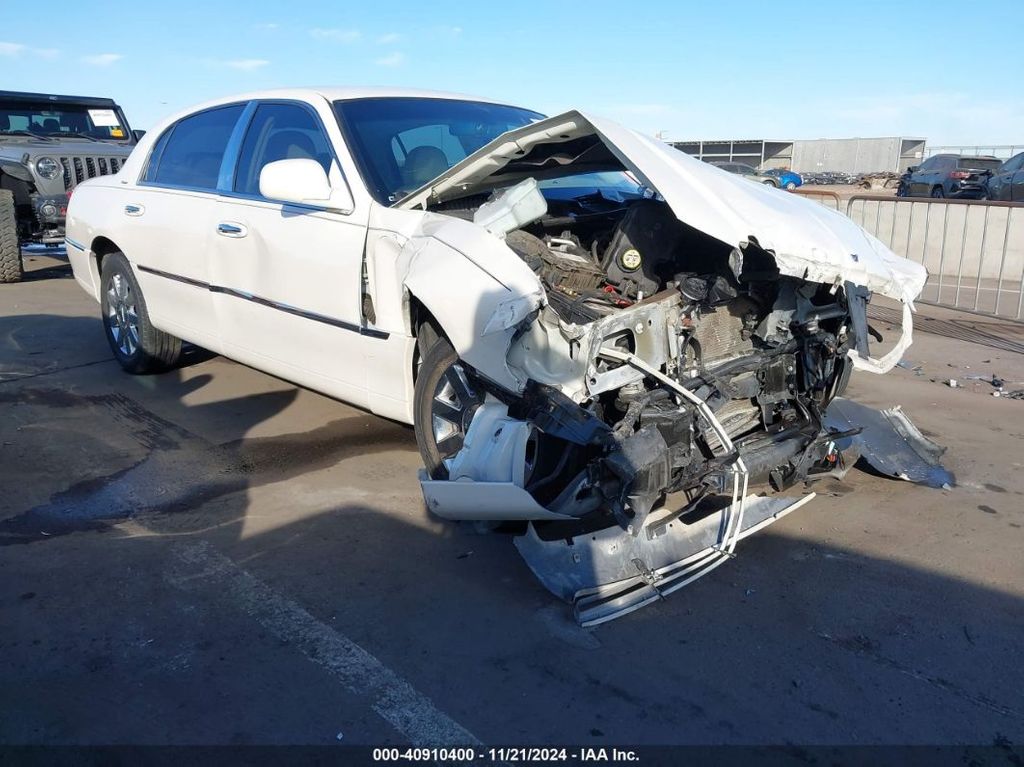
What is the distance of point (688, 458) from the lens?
3297 millimetres

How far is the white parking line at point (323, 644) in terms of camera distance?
2.54m

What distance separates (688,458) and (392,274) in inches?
61.2

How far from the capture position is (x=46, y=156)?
1034 cm

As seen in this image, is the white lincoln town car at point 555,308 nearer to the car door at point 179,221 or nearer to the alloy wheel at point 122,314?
the car door at point 179,221

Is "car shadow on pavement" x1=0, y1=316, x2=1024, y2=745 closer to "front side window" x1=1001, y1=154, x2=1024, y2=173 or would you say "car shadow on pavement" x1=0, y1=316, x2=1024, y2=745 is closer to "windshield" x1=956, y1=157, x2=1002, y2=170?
"front side window" x1=1001, y1=154, x2=1024, y2=173

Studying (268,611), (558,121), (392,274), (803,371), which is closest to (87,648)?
(268,611)

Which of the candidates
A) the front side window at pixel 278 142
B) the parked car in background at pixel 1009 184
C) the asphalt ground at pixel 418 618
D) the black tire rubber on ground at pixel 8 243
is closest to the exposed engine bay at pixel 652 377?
the asphalt ground at pixel 418 618

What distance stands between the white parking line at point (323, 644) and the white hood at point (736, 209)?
1.81m

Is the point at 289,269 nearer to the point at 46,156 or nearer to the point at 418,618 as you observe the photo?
the point at 418,618

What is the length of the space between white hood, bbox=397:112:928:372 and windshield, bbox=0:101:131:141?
9.66m

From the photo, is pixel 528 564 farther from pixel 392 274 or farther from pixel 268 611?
pixel 392 274

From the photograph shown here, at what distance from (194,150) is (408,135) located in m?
1.74

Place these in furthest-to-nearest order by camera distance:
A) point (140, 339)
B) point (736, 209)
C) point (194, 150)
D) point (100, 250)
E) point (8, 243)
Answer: point (8, 243), point (100, 250), point (140, 339), point (194, 150), point (736, 209)

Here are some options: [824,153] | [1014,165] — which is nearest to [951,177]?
[1014,165]
